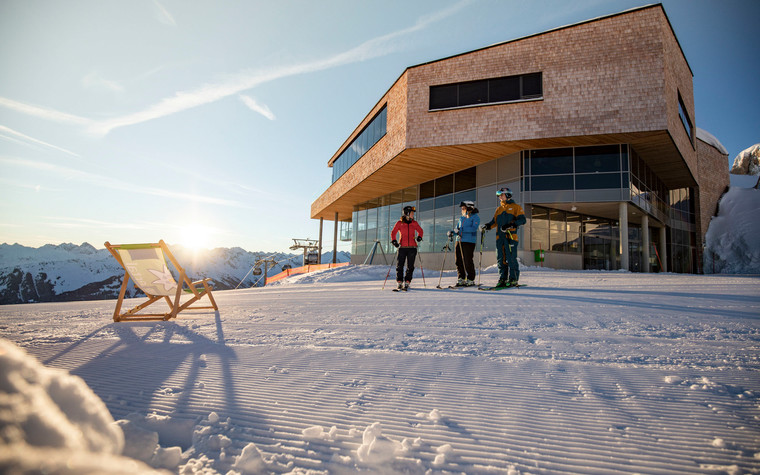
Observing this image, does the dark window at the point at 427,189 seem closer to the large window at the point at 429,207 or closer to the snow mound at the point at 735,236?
the large window at the point at 429,207

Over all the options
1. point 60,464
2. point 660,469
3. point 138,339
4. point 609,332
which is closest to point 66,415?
point 60,464

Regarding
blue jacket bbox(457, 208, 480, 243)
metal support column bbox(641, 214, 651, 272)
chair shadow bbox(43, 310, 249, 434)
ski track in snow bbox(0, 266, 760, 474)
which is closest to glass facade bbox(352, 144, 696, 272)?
metal support column bbox(641, 214, 651, 272)

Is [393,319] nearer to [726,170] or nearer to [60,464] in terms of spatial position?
[60,464]

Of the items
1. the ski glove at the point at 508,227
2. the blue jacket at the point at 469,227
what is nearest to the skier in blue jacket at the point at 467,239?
the blue jacket at the point at 469,227

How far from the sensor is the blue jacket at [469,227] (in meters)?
7.84

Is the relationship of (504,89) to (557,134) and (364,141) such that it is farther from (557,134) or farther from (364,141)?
(364,141)

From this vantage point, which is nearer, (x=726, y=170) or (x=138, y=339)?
(x=138, y=339)

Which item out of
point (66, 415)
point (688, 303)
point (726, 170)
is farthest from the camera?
point (726, 170)

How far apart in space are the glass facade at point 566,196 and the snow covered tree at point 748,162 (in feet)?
86.2

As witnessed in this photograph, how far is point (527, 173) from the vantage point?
16.0m

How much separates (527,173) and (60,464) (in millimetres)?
17281

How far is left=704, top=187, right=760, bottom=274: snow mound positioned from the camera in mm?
22797

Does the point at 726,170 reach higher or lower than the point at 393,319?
higher

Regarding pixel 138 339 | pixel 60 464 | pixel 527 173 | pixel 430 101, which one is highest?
pixel 430 101
